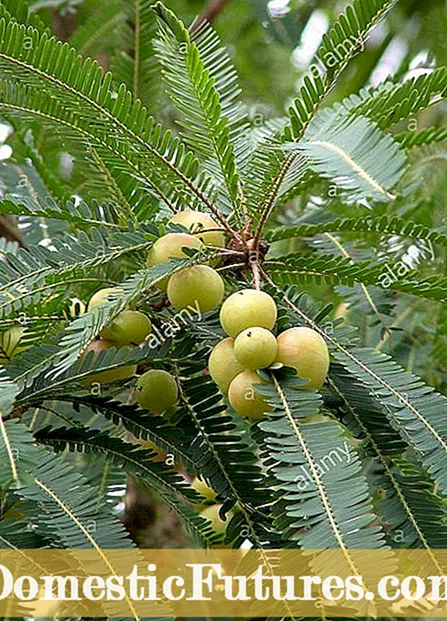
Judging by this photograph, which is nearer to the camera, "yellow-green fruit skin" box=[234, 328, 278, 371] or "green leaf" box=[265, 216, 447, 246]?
"yellow-green fruit skin" box=[234, 328, 278, 371]

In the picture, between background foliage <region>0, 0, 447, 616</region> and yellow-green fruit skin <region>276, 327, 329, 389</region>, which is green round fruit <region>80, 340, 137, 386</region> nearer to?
background foliage <region>0, 0, 447, 616</region>

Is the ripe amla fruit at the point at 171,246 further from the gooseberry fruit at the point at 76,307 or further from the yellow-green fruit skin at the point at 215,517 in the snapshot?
the yellow-green fruit skin at the point at 215,517

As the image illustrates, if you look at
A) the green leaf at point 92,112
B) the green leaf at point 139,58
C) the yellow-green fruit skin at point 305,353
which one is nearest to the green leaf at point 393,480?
the yellow-green fruit skin at point 305,353

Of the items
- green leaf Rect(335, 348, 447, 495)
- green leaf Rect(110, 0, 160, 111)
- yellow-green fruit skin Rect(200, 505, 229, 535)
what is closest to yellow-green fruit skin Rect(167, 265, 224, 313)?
green leaf Rect(335, 348, 447, 495)

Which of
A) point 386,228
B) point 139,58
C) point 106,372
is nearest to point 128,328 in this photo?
point 106,372

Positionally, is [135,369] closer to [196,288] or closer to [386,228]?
[196,288]

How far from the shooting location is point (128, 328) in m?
0.78

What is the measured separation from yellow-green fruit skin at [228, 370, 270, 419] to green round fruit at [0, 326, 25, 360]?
230mm

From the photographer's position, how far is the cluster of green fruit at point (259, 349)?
685mm

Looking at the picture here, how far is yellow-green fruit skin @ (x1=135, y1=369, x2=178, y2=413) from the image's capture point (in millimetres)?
799

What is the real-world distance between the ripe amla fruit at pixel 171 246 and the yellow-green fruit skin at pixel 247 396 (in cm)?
11

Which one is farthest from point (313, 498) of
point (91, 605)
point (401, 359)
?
point (401, 359)

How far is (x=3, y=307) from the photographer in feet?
2.35

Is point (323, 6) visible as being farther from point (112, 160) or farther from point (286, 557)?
point (286, 557)
